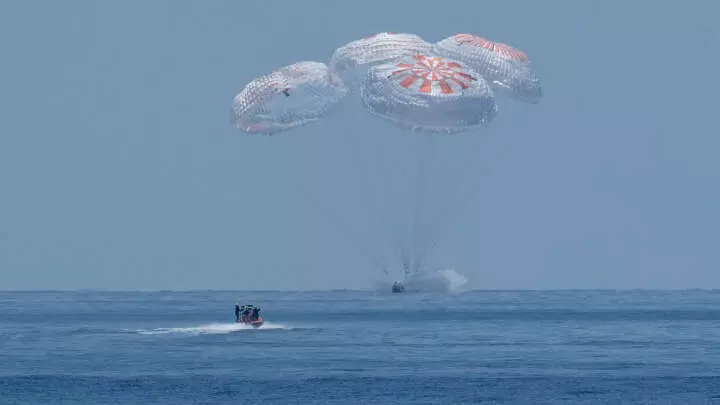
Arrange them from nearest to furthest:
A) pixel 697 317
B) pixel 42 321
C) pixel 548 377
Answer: pixel 548 377, pixel 42 321, pixel 697 317

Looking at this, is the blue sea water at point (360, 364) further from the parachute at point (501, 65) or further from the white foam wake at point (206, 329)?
the parachute at point (501, 65)

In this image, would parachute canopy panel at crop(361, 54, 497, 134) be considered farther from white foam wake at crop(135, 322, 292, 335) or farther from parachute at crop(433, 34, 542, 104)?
white foam wake at crop(135, 322, 292, 335)

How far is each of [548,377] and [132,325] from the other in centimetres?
4900

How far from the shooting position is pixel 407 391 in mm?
56844

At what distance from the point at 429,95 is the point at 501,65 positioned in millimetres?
5054

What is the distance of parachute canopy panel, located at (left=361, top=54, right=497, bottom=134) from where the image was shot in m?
69.2

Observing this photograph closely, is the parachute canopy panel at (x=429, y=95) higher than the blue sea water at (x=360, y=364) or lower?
higher

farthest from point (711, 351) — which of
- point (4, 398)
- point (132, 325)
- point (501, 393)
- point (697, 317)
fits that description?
point (697, 317)

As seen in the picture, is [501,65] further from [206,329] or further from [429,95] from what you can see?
[206,329]

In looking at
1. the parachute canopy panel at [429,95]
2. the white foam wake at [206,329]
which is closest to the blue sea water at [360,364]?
the white foam wake at [206,329]

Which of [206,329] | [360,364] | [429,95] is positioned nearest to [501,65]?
[429,95]

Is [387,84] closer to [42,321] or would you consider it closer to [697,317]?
[42,321]

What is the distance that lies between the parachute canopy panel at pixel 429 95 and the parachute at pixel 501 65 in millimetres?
1116

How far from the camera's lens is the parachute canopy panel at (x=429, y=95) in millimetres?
69250
